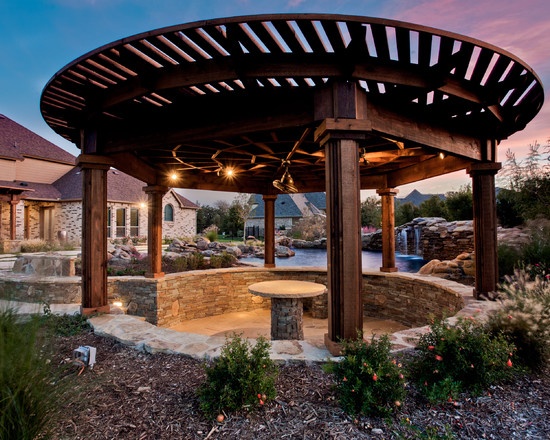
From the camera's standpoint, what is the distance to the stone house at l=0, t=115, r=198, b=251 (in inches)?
634

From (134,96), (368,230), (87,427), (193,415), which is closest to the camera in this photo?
(87,427)

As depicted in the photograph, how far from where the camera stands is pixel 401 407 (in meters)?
2.19

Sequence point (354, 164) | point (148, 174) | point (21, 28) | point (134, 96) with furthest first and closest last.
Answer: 1. point (21, 28)
2. point (148, 174)
3. point (134, 96)
4. point (354, 164)

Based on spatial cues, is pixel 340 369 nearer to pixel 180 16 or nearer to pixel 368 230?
pixel 180 16

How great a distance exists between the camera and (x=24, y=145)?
18125 millimetres

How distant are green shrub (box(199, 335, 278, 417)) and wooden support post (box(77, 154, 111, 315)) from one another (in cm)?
309

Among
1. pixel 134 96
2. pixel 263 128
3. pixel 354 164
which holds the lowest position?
pixel 354 164

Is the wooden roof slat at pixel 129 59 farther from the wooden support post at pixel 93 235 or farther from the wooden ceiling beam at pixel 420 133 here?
the wooden ceiling beam at pixel 420 133

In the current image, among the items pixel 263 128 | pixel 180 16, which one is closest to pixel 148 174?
pixel 180 16

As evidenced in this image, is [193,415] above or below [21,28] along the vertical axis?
below

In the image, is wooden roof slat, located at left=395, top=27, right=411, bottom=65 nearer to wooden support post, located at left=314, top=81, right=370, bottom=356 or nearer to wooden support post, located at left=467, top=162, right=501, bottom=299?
wooden support post, located at left=314, top=81, right=370, bottom=356

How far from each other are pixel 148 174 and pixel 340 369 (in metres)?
6.11

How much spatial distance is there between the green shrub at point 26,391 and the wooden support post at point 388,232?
22.7ft

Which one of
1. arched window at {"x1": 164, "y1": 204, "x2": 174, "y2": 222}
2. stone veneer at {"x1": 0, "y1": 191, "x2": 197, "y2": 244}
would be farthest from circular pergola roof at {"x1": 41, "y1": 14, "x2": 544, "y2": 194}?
arched window at {"x1": 164, "y1": 204, "x2": 174, "y2": 222}
